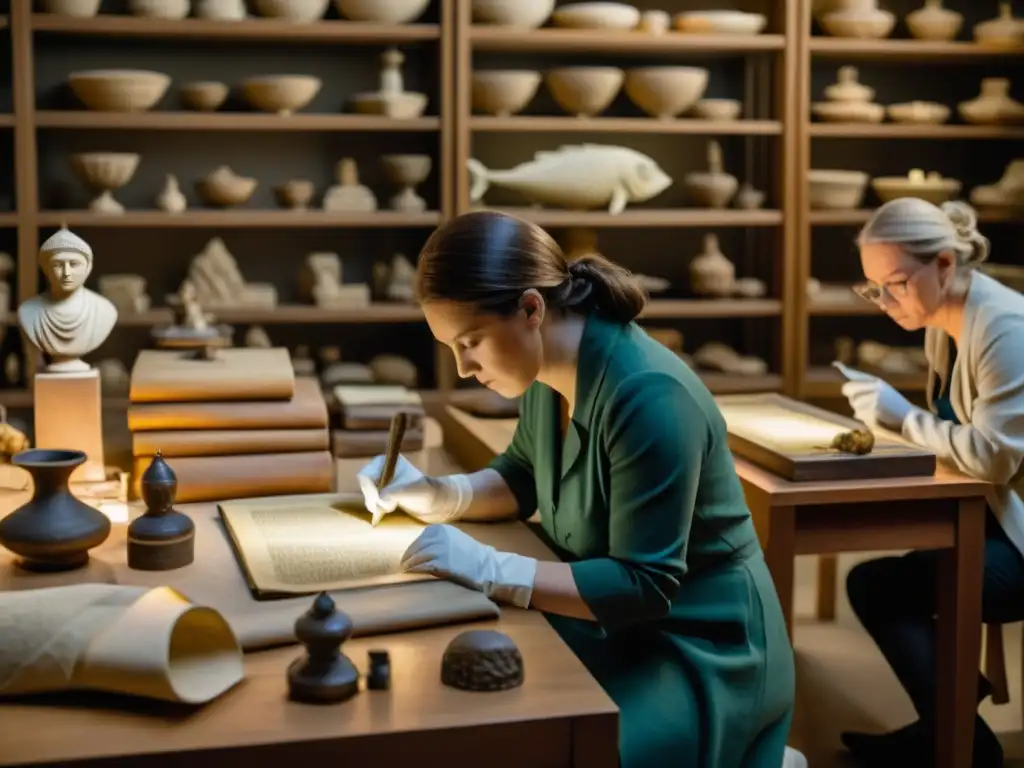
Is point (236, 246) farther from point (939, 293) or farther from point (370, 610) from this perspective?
point (370, 610)

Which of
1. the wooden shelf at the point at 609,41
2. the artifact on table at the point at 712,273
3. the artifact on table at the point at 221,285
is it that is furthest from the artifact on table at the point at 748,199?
the artifact on table at the point at 221,285

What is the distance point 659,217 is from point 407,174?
33.3 inches

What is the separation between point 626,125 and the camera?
14.6 feet

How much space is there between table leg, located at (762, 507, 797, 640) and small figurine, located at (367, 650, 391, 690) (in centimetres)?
112

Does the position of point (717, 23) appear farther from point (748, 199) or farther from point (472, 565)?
point (472, 565)

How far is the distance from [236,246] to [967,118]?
8.39 ft

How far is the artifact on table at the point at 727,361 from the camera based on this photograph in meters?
4.59

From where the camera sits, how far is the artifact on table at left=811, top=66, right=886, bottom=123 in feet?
15.1

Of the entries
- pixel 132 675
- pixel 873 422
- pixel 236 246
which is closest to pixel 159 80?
pixel 236 246

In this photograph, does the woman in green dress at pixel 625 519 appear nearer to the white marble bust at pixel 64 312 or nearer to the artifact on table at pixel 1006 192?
the white marble bust at pixel 64 312

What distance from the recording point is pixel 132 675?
132 centimetres

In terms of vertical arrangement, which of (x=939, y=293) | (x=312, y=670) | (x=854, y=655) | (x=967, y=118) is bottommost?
(x=854, y=655)

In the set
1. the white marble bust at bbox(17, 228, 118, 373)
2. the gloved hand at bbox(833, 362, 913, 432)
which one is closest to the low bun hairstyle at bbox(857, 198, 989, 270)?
the gloved hand at bbox(833, 362, 913, 432)

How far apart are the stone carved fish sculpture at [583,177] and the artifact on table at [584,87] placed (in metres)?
0.15
